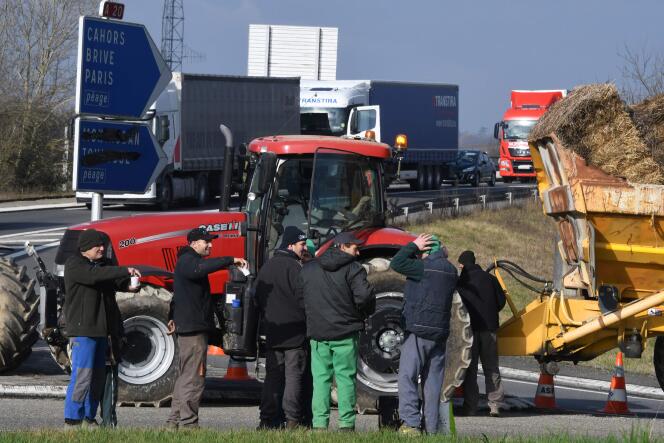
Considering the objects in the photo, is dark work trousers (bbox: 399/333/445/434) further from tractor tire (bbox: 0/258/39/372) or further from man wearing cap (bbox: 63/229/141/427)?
tractor tire (bbox: 0/258/39/372)

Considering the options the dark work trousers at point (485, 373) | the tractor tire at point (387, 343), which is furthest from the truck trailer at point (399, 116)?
the tractor tire at point (387, 343)

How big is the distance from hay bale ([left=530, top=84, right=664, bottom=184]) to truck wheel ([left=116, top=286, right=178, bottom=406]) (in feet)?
14.1

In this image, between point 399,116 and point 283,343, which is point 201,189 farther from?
point 283,343

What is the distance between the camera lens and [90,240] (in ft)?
33.8

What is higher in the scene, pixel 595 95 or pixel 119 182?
pixel 595 95

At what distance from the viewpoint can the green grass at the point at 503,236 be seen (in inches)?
1308

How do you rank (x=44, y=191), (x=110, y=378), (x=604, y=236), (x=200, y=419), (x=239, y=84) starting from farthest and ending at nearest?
1. (x=44, y=191)
2. (x=239, y=84)
3. (x=604, y=236)
4. (x=200, y=419)
5. (x=110, y=378)

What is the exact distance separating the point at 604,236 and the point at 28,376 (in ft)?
20.0

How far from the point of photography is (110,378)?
10.5 metres

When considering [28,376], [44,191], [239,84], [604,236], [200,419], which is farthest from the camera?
[44,191]

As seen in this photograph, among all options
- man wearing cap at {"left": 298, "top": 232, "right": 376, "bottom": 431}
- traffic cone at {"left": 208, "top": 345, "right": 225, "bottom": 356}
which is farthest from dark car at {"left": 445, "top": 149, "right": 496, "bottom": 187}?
man wearing cap at {"left": 298, "top": 232, "right": 376, "bottom": 431}

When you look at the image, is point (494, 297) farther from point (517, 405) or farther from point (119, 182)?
point (119, 182)

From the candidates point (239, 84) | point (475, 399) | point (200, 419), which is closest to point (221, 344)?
point (200, 419)

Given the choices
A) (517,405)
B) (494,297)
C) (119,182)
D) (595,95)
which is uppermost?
(595,95)
